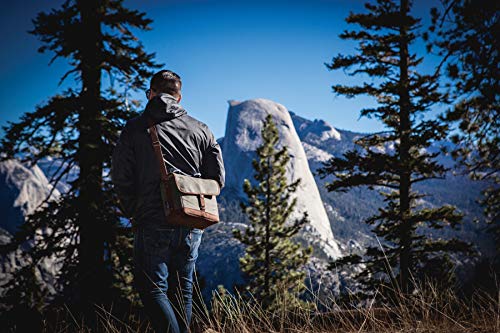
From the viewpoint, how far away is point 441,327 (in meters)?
2.03

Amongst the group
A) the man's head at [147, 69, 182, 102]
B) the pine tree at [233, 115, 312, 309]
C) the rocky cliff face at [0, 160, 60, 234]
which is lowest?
the rocky cliff face at [0, 160, 60, 234]

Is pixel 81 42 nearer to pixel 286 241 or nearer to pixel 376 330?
pixel 376 330

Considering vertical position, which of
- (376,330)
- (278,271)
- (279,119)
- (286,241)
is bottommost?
(278,271)

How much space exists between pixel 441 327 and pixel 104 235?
21.1 feet

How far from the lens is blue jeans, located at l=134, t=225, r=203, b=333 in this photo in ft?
7.04

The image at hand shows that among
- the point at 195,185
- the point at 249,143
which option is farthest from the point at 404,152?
the point at 249,143

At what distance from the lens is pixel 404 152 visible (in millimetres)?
8953

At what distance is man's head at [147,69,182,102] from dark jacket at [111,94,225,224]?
79mm

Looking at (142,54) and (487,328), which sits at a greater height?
(142,54)

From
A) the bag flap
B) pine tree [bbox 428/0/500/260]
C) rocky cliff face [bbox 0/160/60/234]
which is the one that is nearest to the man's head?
the bag flap

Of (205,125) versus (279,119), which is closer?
(205,125)

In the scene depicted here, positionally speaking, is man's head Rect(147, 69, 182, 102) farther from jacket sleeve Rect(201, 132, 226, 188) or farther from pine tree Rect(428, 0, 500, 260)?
pine tree Rect(428, 0, 500, 260)

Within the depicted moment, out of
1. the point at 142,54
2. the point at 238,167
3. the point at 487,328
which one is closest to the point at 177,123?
the point at 487,328

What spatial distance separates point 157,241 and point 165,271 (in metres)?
0.21
